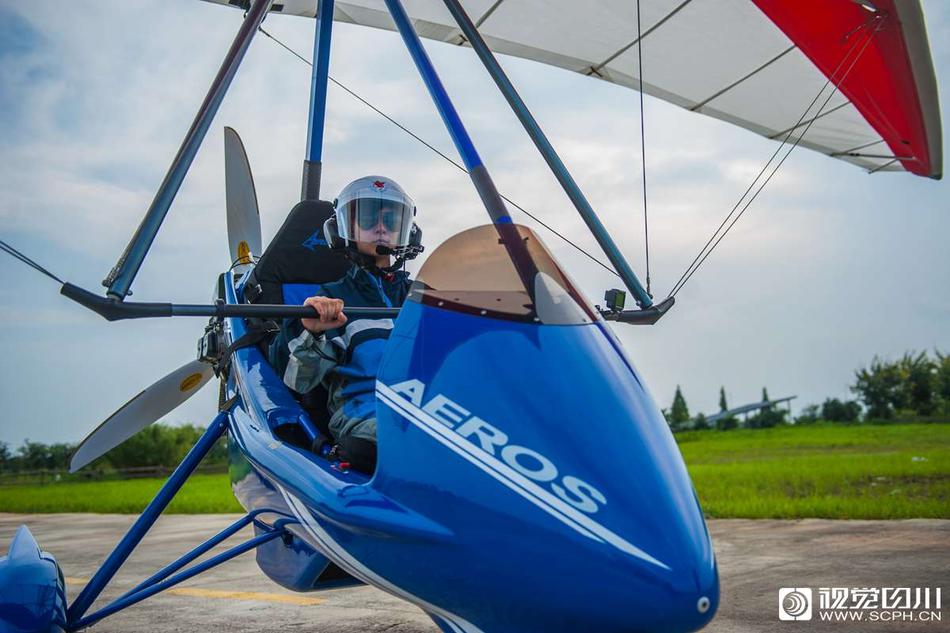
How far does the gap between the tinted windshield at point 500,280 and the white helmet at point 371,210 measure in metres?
1.41

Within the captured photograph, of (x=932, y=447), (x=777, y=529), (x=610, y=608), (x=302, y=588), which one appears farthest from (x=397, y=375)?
(x=932, y=447)

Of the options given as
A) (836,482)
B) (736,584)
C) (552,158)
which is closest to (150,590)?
(552,158)

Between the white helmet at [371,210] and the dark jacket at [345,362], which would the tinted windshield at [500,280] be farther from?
the white helmet at [371,210]

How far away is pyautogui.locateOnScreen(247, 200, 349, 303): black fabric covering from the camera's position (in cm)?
483

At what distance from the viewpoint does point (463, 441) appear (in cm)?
232

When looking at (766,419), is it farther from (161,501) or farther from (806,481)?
(161,501)

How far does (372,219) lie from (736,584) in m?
3.64

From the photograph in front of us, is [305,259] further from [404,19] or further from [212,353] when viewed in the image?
[404,19]

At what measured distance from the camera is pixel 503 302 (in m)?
2.50

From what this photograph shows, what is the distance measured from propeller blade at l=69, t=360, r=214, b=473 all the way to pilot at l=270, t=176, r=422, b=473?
1725 mm

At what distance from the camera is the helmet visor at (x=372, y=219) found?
3992 mm

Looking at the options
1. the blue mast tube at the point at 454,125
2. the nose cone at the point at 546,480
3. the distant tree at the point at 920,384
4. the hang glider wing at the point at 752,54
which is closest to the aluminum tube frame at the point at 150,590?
the nose cone at the point at 546,480

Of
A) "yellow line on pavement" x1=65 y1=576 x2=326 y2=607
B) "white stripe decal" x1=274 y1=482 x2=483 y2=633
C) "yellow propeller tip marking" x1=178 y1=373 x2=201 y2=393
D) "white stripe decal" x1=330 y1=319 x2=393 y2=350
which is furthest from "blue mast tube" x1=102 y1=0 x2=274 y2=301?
"yellow line on pavement" x1=65 y1=576 x2=326 y2=607

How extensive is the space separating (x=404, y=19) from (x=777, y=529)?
6.49 meters
